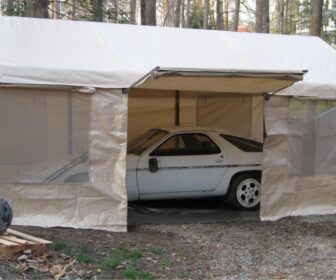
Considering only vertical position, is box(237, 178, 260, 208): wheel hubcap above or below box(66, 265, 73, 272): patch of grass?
below

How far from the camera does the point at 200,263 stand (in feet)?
23.5

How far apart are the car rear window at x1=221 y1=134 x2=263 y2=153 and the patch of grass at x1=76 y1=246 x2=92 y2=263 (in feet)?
15.5

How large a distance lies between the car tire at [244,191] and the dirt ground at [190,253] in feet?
4.21

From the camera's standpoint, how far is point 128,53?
9.71 metres

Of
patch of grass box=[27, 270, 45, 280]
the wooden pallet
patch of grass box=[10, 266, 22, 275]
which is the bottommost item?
patch of grass box=[27, 270, 45, 280]

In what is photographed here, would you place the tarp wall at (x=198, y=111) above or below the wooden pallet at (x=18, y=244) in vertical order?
above

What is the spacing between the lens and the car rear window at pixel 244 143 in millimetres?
11164

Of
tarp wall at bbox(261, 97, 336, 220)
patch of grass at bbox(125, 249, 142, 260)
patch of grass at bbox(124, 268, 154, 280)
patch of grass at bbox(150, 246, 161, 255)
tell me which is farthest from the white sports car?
patch of grass at bbox(124, 268, 154, 280)

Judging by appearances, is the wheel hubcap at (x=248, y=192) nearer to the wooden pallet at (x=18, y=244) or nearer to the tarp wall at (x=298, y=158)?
the tarp wall at (x=298, y=158)

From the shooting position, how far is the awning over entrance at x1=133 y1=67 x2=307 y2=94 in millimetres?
8034

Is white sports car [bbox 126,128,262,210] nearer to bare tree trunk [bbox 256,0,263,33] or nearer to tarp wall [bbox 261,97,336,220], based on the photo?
tarp wall [bbox 261,97,336,220]

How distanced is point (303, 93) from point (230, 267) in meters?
4.06

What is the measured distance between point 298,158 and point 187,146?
1.98 metres

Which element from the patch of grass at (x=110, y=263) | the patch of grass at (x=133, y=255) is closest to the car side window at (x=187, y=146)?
the patch of grass at (x=133, y=255)
